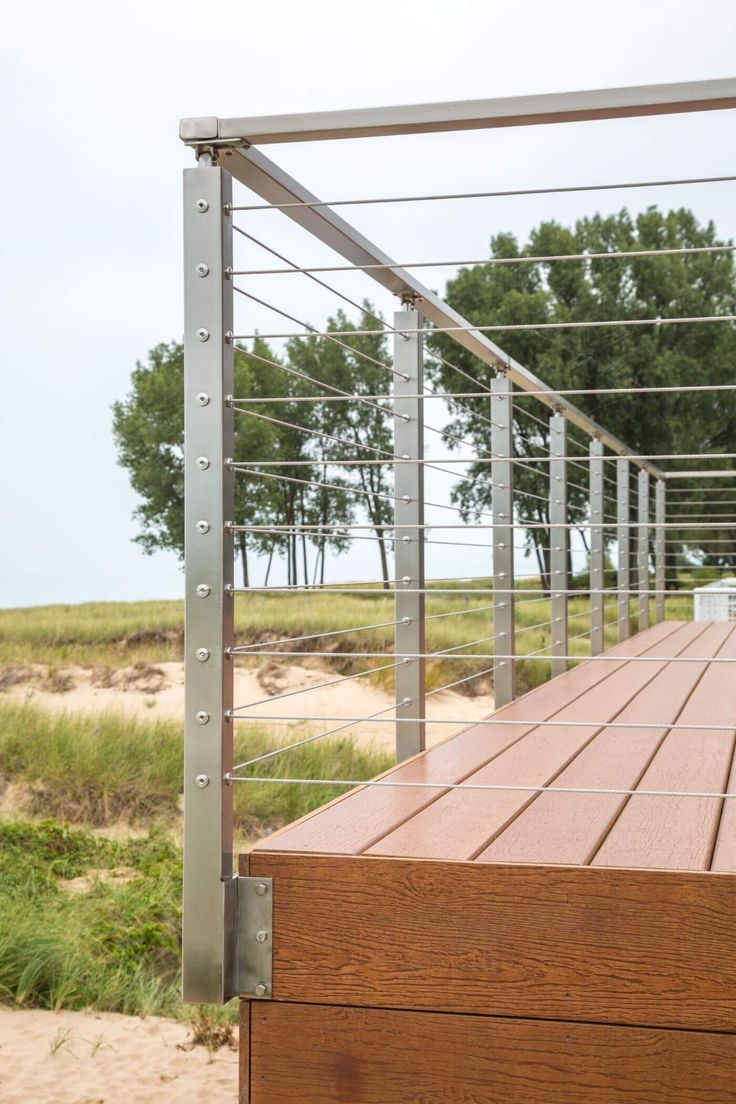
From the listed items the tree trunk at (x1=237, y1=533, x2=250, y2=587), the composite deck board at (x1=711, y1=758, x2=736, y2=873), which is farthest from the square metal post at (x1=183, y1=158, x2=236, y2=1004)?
the tree trunk at (x1=237, y1=533, x2=250, y2=587)

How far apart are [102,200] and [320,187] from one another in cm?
548

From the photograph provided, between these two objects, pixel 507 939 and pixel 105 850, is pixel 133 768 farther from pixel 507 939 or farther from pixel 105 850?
pixel 507 939

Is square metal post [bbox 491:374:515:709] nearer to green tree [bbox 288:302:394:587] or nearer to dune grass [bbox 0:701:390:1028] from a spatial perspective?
dune grass [bbox 0:701:390:1028]

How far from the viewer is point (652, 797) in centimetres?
204

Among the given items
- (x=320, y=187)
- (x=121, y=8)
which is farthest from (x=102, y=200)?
(x=320, y=187)

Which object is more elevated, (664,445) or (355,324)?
(355,324)

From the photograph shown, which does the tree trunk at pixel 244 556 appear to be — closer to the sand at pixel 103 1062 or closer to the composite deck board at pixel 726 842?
the sand at pixel 103 1062

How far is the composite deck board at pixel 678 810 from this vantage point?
158cm

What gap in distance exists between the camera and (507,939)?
153 cm

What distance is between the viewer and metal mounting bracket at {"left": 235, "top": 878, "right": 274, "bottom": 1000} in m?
1.62

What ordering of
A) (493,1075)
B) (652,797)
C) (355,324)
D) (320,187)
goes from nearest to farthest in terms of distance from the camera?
(493,1075) < (652,797) < (355,324) < (320,187)

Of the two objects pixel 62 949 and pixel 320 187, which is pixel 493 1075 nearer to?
pixel 62 949

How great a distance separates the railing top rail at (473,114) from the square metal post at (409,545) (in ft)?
Answer: 2.72

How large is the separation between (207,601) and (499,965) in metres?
0.63
